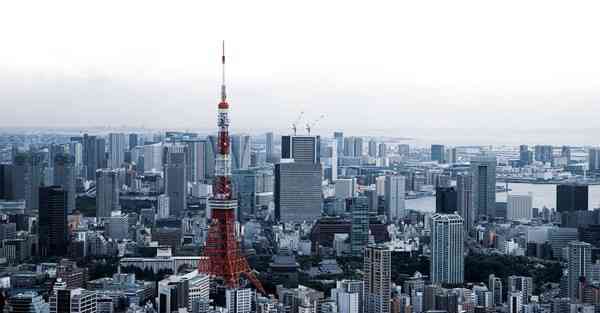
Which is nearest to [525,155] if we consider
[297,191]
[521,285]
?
[297,191]

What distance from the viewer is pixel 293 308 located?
754 centimetres

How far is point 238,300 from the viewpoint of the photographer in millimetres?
7465

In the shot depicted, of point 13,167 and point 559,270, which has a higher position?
point 13,167

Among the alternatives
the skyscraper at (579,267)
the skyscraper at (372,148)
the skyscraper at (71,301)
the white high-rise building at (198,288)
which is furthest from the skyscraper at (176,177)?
the skyscraper at (71,301)

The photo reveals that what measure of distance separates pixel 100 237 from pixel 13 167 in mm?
1262

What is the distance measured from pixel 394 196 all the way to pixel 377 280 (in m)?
7.68

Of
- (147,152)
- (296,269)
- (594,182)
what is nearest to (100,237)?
(296,269)

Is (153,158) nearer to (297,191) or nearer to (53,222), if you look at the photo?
(297,191)

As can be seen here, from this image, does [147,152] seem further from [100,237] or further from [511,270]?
[511,270]

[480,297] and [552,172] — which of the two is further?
[552,172]

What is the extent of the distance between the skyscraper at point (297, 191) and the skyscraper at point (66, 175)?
3.02 meters

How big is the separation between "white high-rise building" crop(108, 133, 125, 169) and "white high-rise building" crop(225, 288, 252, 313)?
4548mm

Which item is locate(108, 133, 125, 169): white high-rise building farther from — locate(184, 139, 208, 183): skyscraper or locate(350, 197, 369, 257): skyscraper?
locate(350, 197, 369, 257): skyscraper

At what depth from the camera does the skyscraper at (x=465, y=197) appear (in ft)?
42.8
